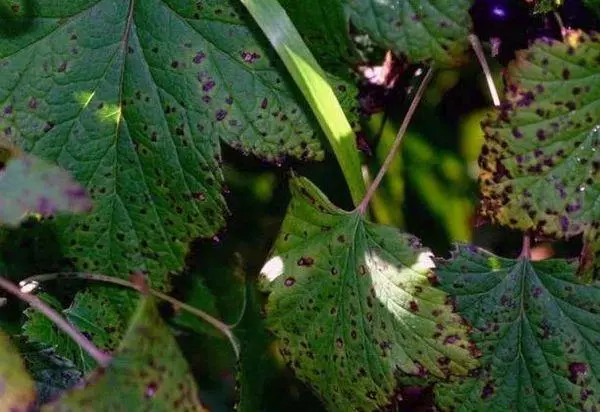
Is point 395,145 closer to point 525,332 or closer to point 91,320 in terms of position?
point 525,332

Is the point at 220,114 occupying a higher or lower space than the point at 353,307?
higher

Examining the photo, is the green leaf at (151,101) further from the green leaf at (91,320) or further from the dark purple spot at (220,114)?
the green leaf at (91,320)

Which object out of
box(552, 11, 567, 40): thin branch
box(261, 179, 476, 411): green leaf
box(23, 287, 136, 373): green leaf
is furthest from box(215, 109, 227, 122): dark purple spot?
box(552, 11, 567, 40): thin branch

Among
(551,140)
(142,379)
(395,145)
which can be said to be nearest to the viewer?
(142,379)

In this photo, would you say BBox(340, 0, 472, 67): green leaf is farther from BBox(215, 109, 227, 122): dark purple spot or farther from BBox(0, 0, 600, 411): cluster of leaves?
BBox(215, 109, 227, 122): dark purple spot

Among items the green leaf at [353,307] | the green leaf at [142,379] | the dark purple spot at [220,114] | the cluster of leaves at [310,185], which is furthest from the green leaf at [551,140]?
the green leaf at [142,379]

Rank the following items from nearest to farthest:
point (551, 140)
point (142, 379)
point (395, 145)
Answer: point (142, 379)
point (551, 140)
point (395, 145)

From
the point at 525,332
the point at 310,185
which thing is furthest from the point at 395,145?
the point at 525,332
